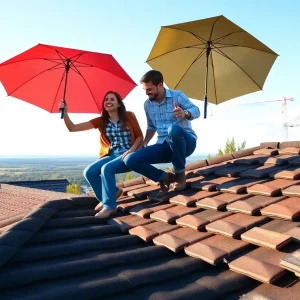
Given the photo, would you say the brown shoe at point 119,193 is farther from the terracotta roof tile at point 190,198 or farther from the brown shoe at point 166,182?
the terracotta roof tile at point 190,198

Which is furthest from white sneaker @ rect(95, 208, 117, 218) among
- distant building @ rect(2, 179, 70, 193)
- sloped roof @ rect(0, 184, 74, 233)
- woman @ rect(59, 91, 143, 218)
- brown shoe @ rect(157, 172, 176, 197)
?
distant building @ rect(2, 179, 70, 193)

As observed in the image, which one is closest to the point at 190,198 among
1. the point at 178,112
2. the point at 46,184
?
the point at 178,112

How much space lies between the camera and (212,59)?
17.7ft

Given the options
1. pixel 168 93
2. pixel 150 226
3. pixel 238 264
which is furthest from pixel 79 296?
pixel 168 93

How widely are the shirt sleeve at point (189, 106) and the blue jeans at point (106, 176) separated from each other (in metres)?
0.82

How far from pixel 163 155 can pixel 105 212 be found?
84 centimetres

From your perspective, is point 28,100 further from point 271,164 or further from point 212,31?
point 271,164

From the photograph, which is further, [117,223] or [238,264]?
[117,223]

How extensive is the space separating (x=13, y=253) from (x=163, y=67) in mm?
3623

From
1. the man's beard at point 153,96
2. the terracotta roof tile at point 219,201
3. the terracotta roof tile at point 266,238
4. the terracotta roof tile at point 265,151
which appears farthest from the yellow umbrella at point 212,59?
the terracotta roof tile at point 266,238

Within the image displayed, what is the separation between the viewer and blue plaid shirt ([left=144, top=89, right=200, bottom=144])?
12.7 ft

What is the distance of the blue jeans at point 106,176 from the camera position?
11.7ft

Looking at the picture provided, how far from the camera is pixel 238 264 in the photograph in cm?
216

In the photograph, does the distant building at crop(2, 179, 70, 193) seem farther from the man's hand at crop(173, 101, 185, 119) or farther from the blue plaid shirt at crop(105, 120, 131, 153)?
the man's hand at crop(173, 101, 185, 119)
